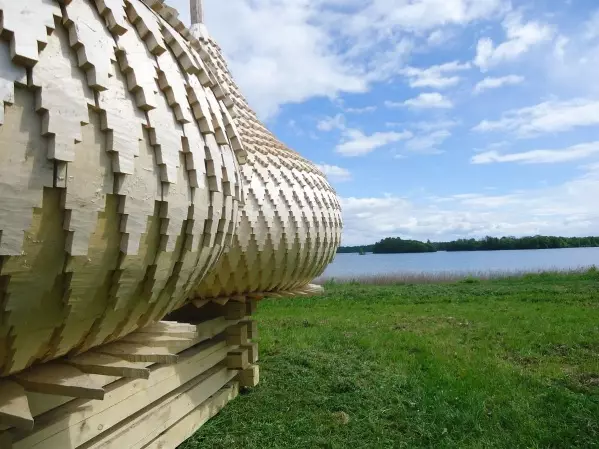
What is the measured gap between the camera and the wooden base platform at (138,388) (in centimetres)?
147

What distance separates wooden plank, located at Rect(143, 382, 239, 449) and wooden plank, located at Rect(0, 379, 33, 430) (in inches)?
62.5

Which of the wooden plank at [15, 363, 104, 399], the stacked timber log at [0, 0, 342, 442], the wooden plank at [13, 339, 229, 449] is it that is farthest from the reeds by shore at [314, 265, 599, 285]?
the wooden plank at [15, 363, 104, 399]

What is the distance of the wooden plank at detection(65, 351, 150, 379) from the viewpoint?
1562 mm

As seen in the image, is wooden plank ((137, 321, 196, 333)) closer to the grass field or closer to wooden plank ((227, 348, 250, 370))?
the grass field

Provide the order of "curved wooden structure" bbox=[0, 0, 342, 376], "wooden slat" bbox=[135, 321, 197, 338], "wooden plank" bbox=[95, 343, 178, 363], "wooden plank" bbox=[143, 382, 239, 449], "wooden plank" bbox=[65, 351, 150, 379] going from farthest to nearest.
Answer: "wooden plank" bbox=[143, 382, 239, 449] → "wooden slat" bbox=[135, 321, 197, 338] → "wooden plank" bbox=[95, 343, 178, 363] → "wooden plank" bbox=[65, 351, 150, 379] → "curved wooden structure" bbox=[0, 0, 342, 376]

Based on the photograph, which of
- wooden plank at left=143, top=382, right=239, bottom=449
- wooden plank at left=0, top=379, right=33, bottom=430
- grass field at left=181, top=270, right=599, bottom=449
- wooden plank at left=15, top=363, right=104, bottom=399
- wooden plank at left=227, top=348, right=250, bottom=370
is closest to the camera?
wooden plank at left=0, top=379, right=33, bottom=430

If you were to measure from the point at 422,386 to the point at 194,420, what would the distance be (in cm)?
243

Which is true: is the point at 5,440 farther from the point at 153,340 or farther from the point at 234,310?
the point at 234,310

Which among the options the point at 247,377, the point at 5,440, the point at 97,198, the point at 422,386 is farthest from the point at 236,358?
the point at 97,198

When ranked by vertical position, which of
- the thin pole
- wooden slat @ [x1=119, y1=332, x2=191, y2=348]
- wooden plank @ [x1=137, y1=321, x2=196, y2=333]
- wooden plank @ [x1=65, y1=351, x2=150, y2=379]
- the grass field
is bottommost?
the grass field

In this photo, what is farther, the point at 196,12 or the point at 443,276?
the point at 443,276

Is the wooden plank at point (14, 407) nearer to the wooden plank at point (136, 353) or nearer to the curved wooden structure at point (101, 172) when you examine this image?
the curved wooden structure at point (101, 172)

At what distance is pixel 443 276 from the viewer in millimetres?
21812

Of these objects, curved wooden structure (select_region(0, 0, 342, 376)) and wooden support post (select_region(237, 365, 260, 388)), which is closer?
curved wooden structure (select_region(0, 0, 342, 376))
